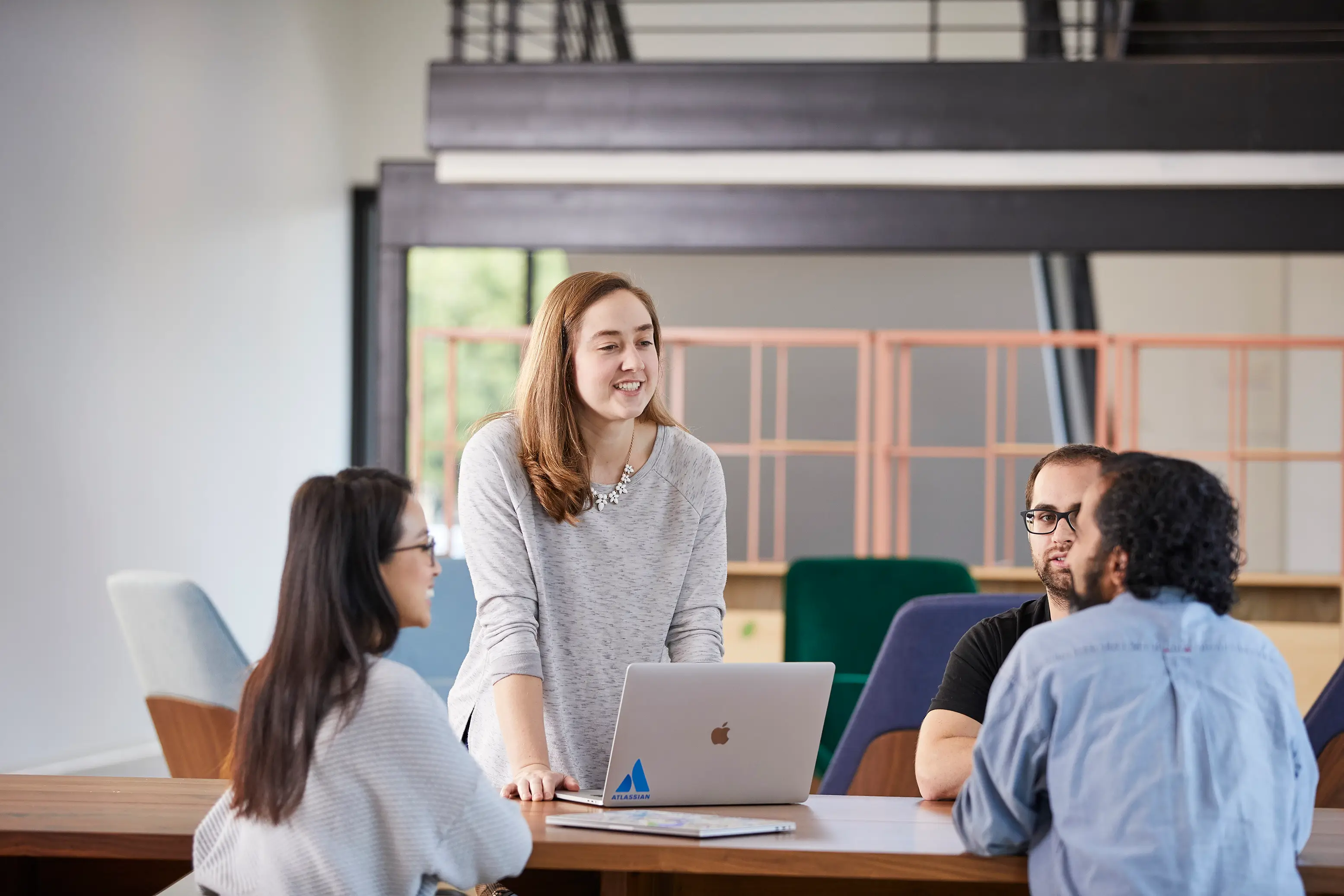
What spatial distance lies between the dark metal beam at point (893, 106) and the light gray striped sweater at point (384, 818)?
11.8ft

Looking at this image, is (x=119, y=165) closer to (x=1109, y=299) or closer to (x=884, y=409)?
(x=884, y=409)

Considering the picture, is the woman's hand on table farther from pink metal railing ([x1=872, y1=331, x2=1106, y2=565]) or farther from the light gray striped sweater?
pink metal railing ([x1=872, y1=331, x2=1106, y2=565])

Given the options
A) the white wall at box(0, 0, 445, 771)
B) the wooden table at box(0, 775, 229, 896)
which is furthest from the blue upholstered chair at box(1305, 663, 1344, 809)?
the white wall at box(0, 0, 445, 771)

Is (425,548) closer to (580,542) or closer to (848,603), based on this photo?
(580,542)

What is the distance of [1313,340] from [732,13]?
3.91 metres

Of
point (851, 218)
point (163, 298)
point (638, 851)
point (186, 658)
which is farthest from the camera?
point (163, 298)

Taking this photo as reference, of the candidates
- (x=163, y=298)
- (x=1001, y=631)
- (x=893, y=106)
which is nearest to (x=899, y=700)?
(x=1001, y=631)

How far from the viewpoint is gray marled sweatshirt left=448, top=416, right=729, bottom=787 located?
1810mm

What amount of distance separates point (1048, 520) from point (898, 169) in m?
3.08

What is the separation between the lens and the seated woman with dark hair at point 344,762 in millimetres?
1353

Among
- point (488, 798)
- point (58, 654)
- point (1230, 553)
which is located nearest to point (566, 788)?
point (488, 798)

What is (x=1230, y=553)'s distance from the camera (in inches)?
54.9

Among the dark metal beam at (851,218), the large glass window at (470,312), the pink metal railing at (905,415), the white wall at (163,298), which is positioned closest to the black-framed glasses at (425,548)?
the white wall at (163,298)

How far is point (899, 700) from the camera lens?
2.46 meters
